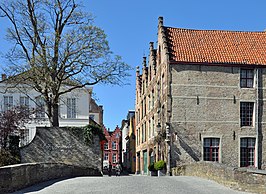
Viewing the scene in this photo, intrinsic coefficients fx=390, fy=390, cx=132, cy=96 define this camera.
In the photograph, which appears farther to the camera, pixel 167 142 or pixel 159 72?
pixel 159 72

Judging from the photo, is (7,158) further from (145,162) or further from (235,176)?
(145,162)

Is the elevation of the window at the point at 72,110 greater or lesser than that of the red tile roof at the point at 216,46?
lesser

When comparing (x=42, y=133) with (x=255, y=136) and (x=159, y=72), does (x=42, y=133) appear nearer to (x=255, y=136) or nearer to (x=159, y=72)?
(x=159, y=72)

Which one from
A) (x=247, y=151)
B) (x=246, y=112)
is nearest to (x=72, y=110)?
(x=246, y=112)

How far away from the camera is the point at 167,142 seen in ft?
83.4

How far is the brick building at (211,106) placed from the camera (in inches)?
1019

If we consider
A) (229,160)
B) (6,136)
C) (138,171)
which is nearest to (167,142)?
(229,160)

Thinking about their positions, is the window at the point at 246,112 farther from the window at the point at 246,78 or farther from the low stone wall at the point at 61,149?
the low stone wall at the point at 61,149

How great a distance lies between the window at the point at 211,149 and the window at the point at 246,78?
4.30m

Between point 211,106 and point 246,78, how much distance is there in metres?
3.27

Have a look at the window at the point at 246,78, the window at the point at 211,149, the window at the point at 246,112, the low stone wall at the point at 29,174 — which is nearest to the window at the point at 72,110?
the window at the point at 211,149

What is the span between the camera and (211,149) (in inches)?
1026

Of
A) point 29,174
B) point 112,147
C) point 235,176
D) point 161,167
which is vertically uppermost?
point 235,176

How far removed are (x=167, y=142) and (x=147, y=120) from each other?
10693 millimetres
